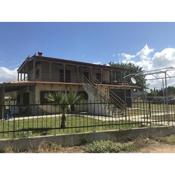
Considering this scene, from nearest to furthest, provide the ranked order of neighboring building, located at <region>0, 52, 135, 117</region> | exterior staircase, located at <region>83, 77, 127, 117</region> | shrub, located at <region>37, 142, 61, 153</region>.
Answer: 1. shrub, located at <region>37, 142, 61, 153</region>
2. exterior staircase, located at <region>83, 77, 127, 117</region>
3. neighboring building, located at <region>0, 52, 135, 117</region>

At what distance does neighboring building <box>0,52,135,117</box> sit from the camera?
2105 cm

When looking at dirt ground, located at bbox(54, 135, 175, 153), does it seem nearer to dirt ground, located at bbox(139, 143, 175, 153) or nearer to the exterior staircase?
dirt ground, located at bbox(139, 143, 175, 153)

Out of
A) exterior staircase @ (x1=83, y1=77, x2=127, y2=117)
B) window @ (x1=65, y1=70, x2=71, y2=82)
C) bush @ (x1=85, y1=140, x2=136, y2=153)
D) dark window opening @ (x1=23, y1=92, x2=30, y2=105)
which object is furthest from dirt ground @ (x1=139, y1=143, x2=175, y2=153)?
window @ (x1=65, y1=70, x2=71, y2=82)

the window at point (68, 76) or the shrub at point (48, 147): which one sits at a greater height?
the window at point (68, 76)

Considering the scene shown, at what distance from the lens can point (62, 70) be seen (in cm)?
2522

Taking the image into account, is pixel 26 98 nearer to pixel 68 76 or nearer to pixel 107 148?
pixel 68 76

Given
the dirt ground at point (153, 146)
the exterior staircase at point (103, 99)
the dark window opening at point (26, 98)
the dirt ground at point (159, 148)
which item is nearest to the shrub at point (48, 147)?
the dirt ground at point (153, 146)

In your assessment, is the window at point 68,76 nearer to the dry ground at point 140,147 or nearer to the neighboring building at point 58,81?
the neighboring building at point 58,81

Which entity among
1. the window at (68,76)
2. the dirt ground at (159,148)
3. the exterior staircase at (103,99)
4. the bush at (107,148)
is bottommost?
the dirt ground at (159,148)

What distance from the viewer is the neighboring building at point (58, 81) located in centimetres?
2105

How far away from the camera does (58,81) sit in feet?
80.1

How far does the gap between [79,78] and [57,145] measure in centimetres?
1838
